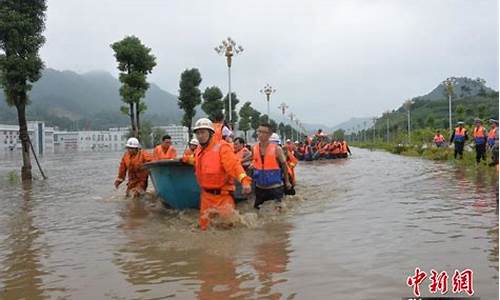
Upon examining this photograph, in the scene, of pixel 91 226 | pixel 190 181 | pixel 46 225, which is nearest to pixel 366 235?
pixel 190 181

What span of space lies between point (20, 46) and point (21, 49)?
0.13 metres

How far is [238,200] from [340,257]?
13.5 ft

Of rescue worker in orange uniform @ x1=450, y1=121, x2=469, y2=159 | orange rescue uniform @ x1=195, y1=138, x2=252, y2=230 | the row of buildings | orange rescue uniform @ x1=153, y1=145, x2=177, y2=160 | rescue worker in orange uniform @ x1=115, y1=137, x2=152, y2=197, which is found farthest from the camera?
the row of buildings

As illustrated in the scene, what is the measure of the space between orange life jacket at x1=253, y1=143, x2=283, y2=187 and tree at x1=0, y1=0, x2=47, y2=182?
11206 mm

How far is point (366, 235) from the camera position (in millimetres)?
5797

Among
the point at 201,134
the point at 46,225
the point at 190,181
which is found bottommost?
the point at 46,225

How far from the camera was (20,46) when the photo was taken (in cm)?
1547

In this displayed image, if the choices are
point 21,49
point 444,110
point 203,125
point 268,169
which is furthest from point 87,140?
point 203,125

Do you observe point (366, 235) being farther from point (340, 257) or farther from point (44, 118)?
point (44, 118)

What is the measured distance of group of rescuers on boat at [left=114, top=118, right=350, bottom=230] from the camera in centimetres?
559
